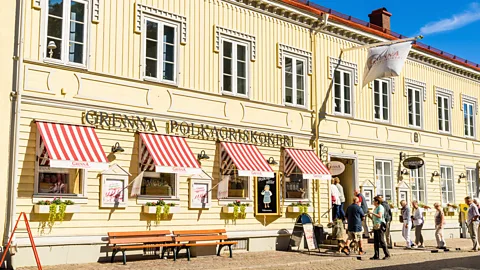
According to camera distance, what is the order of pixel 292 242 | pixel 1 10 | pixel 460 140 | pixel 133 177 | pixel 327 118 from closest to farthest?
pixel 1 10 < pixel 133 177 < pixel 292 242 < pixel 327 118 < pixel 460 140

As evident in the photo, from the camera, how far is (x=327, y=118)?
19.5 m

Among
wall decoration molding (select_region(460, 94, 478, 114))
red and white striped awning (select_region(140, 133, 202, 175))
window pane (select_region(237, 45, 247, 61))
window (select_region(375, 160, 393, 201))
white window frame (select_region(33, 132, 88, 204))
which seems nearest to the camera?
white window frame (select_region(33, 132, 88, 204))

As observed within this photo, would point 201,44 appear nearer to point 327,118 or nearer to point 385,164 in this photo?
point 327,118

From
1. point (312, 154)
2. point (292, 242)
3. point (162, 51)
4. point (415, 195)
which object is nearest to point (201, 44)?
point (162, 51)

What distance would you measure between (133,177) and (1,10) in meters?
4.70

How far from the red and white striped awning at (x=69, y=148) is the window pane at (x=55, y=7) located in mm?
2502

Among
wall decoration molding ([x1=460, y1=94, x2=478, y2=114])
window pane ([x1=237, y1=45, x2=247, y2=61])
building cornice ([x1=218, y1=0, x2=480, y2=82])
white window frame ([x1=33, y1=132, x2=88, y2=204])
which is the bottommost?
white window frame ([x1=33, y1=132, x2=88, y2=204])

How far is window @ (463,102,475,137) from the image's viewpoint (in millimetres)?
26500

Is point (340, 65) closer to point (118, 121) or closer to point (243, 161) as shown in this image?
point (243, 161)

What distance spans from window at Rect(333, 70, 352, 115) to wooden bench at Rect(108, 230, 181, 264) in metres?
8.38

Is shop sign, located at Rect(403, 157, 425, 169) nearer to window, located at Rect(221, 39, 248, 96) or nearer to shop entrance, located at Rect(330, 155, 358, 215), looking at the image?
shop entrance, located at Rect(330, 155, 358, 215)

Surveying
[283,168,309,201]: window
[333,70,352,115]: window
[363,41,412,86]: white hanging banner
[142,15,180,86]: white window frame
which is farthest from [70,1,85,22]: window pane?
[363,41,412,86]: white hanging banner

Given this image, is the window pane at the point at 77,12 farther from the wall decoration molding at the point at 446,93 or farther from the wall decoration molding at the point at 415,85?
the wall decoration molding at the point at 446,93

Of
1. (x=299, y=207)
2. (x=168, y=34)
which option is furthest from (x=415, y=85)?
(x=168, y=34)
